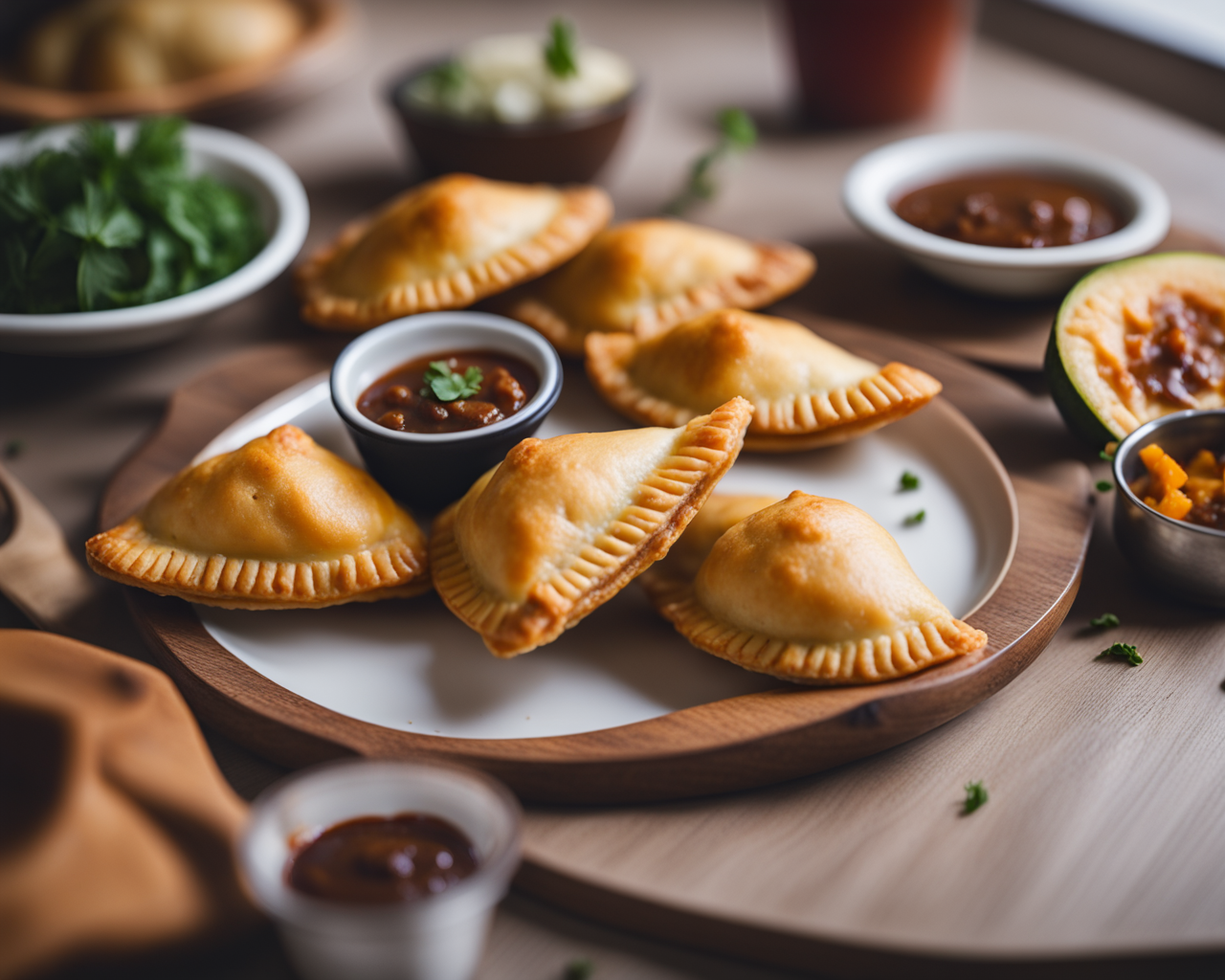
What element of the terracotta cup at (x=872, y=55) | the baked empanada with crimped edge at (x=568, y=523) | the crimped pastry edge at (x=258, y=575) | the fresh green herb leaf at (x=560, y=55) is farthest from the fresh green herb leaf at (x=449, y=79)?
the crimped pastry edge at (x=258, y=575)

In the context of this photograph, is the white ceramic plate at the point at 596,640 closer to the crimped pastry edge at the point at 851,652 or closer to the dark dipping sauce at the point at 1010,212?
the crimped pastry edge at the point at 851,652

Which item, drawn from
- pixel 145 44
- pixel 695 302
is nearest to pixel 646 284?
pixel 695 302

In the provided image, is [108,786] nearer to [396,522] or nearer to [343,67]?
[396,522]

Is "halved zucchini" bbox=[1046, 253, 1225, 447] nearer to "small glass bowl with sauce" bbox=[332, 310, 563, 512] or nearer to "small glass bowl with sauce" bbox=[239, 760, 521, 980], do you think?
"small glass bowl with sauce" bbox=[332, 310, 563, 512]

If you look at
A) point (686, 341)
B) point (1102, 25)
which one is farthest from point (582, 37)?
point (686, 341)

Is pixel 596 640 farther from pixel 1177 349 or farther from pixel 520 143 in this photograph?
pixel 520 143
